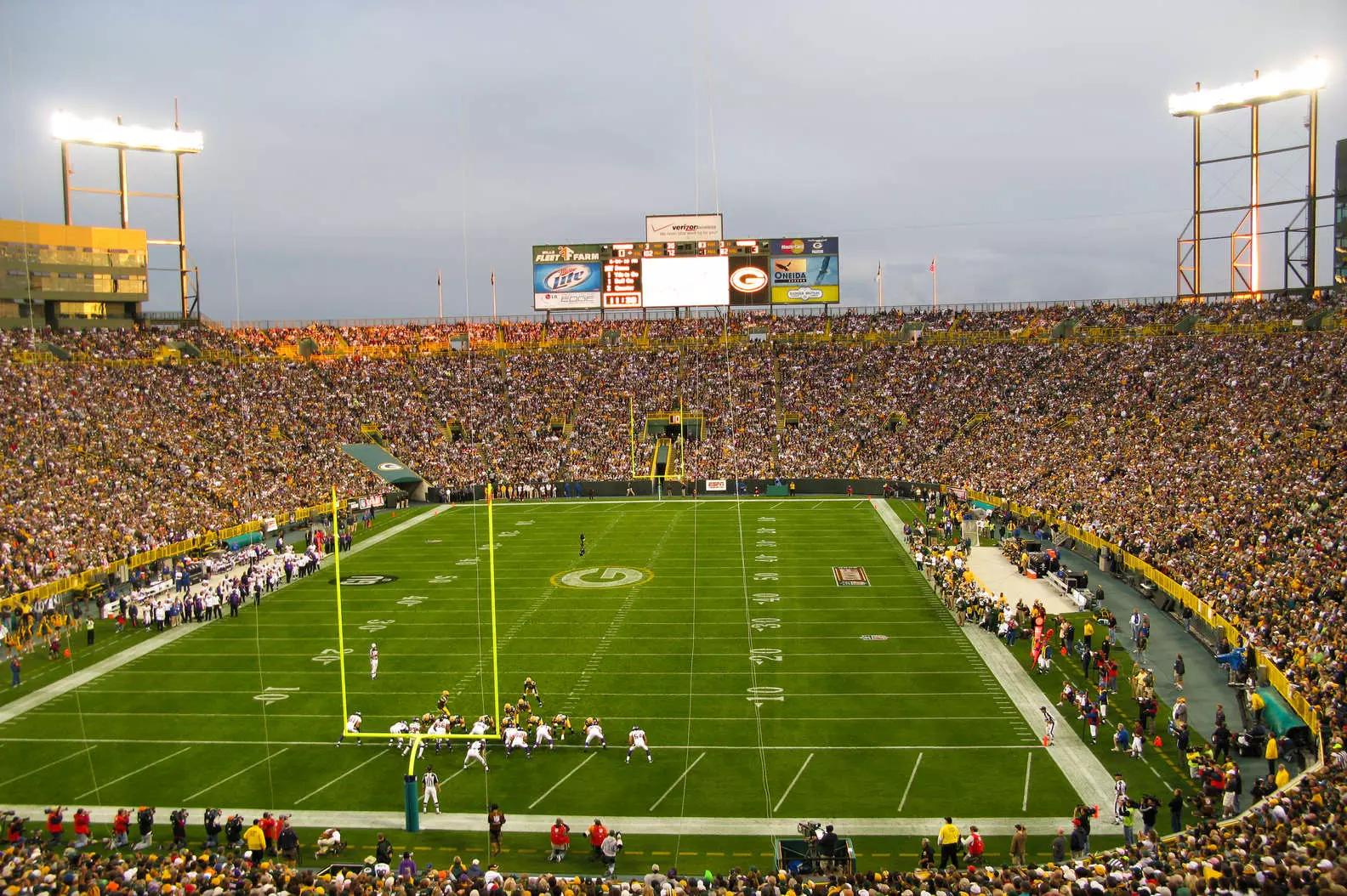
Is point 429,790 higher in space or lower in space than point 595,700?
higher

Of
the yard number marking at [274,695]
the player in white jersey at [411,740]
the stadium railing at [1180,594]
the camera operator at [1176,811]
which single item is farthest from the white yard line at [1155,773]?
the yard number marking at [274,695]

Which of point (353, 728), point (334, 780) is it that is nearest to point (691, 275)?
point (353, 728)

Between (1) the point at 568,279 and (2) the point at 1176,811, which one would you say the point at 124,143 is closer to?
(1) the point at 568,279

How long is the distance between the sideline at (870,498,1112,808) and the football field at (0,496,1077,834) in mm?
244

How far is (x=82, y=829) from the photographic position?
13555 mm

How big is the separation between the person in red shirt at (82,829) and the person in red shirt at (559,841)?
6.19 metres

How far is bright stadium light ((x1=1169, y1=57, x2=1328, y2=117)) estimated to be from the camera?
4522 cm

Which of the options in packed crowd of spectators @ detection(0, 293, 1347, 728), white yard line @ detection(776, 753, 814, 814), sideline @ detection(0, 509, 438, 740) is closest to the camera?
white yard line @ detection(776, 753, 814, 814)

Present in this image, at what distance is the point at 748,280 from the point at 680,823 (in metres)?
45.3

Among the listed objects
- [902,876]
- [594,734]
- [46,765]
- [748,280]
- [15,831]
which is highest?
[748,280]

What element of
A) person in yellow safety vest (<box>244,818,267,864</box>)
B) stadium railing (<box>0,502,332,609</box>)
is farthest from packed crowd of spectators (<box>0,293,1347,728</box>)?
person in yellow safety vest (<box>244,818,267,864</box>)

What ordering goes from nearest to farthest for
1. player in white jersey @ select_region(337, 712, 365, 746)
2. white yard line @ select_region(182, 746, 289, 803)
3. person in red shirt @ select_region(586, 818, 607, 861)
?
person in red shirt @ select_region(586, 818, 607, 861) → white yard line @ select_region(182, 746, 289, 803) → player in white jersey @ select_region(337, 712, 365, 746)

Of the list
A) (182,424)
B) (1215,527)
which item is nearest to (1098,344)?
(1215,527)

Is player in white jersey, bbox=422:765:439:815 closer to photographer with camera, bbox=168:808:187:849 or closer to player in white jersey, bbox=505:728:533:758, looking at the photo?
player in white jersey, bbox=505:728:533:758
